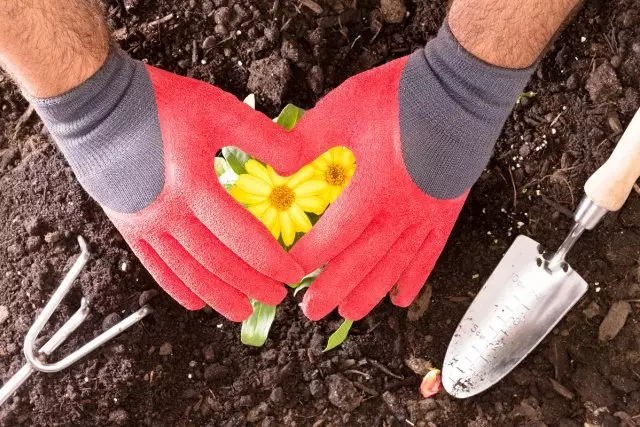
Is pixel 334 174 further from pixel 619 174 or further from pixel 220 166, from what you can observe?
pixel 619 174

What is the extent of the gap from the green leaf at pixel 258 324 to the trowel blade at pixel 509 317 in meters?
0.41

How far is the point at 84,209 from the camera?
63.5 inches

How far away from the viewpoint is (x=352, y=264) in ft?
4.37

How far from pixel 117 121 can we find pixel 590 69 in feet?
3.31

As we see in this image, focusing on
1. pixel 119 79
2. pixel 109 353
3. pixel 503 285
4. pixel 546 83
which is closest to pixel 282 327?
pixel 109 353

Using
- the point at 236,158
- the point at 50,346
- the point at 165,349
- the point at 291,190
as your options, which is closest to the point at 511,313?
the point at 291,190

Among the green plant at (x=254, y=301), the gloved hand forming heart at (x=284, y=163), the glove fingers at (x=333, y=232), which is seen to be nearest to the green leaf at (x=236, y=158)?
the green plant at (x=254, y=301)

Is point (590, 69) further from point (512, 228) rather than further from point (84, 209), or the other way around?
point (84, 209)

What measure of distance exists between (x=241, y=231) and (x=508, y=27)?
0.65 meters

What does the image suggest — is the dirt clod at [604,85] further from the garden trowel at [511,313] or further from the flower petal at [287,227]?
the flower petal at [287,227]

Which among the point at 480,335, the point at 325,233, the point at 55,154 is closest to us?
the point at 325,233

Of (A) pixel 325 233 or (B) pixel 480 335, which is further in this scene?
(B) pixel 480 335

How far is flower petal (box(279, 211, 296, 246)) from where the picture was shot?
1381 millimetres

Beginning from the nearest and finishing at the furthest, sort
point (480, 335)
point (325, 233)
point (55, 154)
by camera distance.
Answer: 1. point (325, 233)
2. point (480, 335)
3. point (55, 154)
